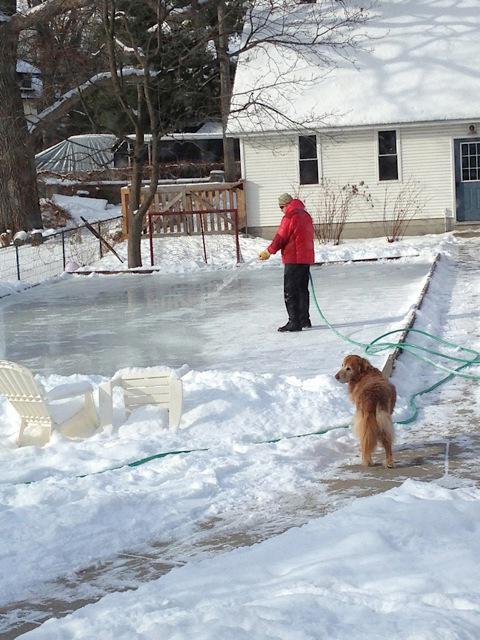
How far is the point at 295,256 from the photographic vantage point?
13266 millimetres

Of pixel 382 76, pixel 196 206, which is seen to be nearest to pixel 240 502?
pixel 196 206

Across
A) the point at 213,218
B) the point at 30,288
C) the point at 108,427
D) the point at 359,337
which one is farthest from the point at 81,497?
the point at 213,218

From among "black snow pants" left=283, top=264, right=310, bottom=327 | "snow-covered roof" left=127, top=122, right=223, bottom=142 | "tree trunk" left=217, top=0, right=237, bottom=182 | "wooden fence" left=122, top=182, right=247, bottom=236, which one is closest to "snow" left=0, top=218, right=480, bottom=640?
"black snow pants" left=283, top=264, right=310, bottom=327

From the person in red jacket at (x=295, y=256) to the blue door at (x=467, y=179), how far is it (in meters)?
14.3

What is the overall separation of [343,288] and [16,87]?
16853mm

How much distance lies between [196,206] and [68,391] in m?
19.0

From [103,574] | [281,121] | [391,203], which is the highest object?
Answer: [281,121]

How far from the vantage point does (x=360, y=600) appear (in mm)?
4441

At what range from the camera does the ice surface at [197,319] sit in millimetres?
11641

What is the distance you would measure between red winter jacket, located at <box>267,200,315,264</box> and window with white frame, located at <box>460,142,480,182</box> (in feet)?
47.8

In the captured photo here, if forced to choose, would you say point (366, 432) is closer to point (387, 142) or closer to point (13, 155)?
point (387, 142)

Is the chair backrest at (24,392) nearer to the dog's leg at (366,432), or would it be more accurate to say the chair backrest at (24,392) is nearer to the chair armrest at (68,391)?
the chair armrest at (68,391)

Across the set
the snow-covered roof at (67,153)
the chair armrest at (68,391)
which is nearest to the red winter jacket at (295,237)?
the chair armrest at (68,391)

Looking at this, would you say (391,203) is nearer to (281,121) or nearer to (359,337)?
(281,121)
